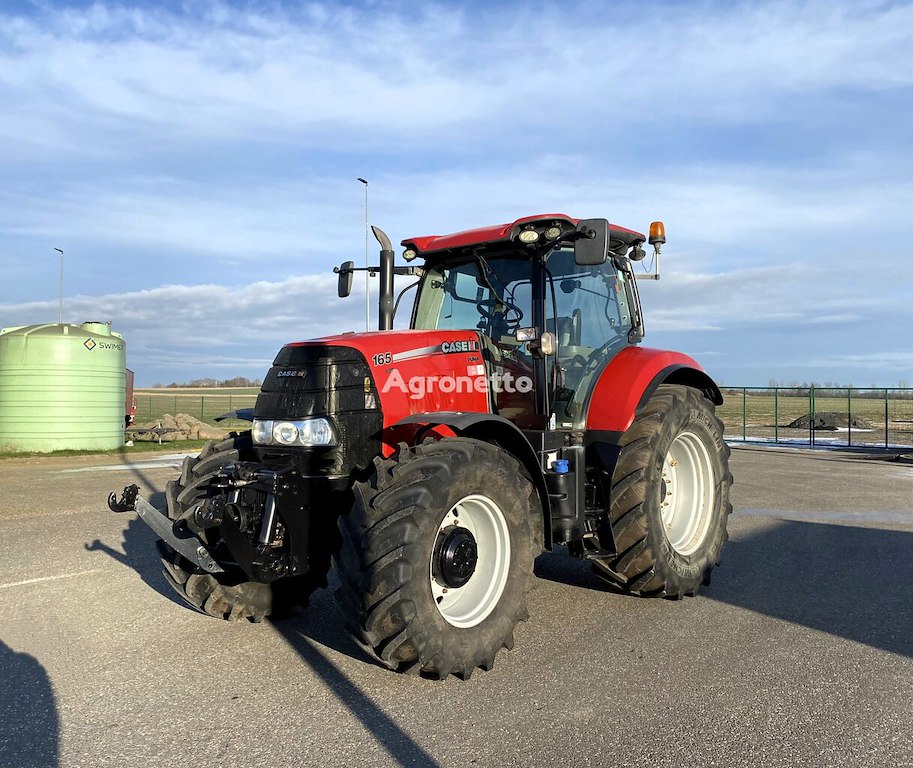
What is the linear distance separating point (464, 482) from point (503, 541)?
58 cm

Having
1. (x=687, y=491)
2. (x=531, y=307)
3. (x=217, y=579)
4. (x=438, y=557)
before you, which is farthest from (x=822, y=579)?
(x=217, y=579)

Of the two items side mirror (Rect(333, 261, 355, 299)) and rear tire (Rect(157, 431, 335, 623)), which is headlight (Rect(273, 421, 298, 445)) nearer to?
rear tire (Rect(157, 431, 335, 623))

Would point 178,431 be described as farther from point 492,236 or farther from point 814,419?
point 814,419

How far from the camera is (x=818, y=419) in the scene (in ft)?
99.0

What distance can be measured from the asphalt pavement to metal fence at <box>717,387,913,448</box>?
583 inches

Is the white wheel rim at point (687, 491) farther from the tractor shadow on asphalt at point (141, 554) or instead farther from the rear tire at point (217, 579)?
the tractor shadow on asphalt at point (141, 554)

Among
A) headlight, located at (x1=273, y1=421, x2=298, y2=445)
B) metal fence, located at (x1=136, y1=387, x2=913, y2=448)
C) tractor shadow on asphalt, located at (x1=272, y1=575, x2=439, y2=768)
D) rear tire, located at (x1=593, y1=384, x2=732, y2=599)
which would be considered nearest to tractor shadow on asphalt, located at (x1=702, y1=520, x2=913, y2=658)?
rear tire, located at (x1=593, y1=384, x2=732, y2=599)

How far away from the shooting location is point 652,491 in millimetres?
5227

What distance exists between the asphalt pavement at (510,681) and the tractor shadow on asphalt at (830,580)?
3 cm

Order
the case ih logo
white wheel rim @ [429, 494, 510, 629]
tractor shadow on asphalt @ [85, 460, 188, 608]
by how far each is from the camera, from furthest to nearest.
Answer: tractor shadow on asphalt @ [85, 460, 188, 608], the case ih logo, white wheel rim @ [429, 494, 510, 629]

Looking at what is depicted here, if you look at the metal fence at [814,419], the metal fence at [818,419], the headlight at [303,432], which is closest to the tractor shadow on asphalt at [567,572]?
the headlight at [303,432]

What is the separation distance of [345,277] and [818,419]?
28.3 meters

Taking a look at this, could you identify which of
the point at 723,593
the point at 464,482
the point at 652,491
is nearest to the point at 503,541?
the point at 464,482

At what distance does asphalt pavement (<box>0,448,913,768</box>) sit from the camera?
10.7ft
